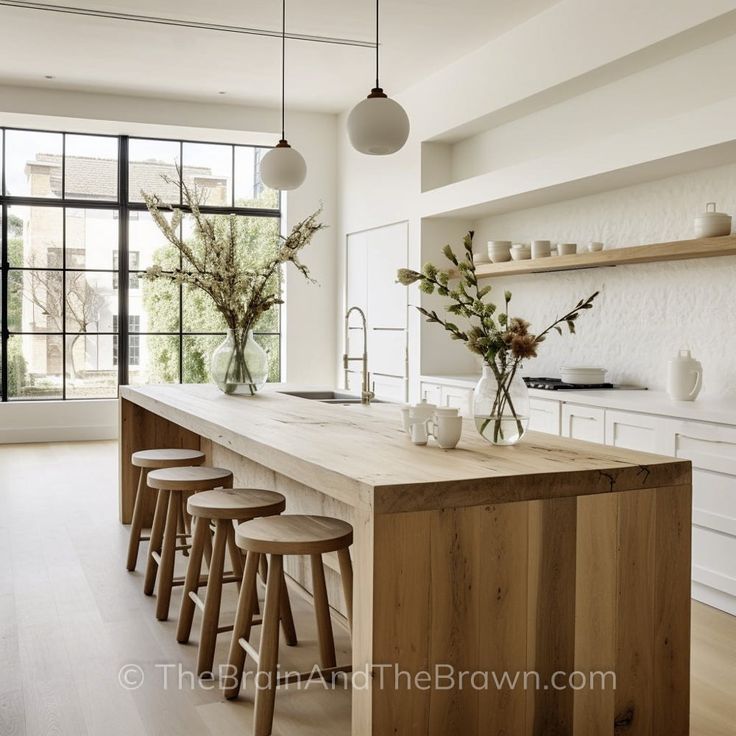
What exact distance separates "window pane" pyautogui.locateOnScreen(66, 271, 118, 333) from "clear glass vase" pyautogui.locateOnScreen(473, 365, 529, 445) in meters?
6.61

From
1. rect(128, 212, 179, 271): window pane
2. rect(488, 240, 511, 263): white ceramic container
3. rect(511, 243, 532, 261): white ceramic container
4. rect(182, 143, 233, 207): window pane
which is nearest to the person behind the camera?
rect(511, 243, 532, 261): white ceramic container

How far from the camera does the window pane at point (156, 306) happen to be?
8.73 metres

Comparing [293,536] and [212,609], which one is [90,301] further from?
[293,536]

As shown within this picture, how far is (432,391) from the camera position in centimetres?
661

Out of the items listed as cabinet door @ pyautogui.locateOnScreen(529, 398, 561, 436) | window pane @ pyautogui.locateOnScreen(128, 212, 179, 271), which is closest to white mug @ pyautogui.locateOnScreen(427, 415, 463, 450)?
cabinet door @ pyautogui.locateOnScreen(529, 398, 561, 436)

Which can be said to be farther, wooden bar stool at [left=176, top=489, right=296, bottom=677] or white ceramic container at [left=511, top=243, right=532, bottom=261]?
white ceramic container at [left=511, top=243, right=532, bottom=261]

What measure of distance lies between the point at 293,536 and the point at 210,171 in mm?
7052

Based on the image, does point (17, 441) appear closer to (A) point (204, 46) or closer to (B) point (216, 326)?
(B) point (216, 326)

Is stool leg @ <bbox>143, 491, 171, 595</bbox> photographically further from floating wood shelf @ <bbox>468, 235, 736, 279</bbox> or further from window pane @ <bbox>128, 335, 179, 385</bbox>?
window pane @ <bbox>128, 335, 179, 385</bbox>

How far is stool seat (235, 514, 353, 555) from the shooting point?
7.74 ft

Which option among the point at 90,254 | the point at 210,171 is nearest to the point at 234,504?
the point at 90,254

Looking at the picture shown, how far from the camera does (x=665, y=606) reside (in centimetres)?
220

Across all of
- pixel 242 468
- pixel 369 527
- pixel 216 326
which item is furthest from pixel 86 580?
pixel 216 326

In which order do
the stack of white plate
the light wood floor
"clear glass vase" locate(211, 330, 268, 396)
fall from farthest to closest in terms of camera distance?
the stack of white plate → "clear glass vase" locate(211, 330, 268, 396) → the light wood floor
